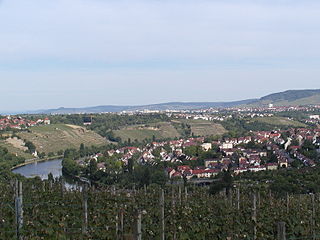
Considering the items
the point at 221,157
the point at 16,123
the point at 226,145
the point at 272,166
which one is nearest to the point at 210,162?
the point at 221,157

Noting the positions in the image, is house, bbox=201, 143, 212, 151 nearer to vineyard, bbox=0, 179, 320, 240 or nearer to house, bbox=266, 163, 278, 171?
house, bbox=266, 163, 278, 171

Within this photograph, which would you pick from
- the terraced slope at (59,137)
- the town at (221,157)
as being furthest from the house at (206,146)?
the terraced slope at (59,137)

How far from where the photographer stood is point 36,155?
83.8m

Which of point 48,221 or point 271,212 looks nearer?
point 48,221

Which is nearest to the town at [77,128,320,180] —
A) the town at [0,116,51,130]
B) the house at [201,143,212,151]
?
the house at [201,143,212,151]

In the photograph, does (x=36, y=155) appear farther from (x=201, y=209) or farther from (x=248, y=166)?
(x=201, y=209)

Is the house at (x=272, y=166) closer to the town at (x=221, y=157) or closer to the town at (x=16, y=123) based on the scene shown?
the town at (x=221, y=157)

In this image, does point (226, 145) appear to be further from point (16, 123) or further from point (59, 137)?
point (16, 123)

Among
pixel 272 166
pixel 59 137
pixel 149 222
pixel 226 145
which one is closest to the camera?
pixel 149 222

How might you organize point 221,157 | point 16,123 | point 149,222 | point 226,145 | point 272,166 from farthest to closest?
point 16,123, point 226,145, point 221,157, point 272,166, point 149,222

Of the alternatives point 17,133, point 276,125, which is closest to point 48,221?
point 17,133

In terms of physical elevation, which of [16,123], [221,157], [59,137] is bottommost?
[221,157]

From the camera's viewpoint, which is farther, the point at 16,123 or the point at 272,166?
the point at 16,123

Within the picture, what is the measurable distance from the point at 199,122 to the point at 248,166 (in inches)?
3450
